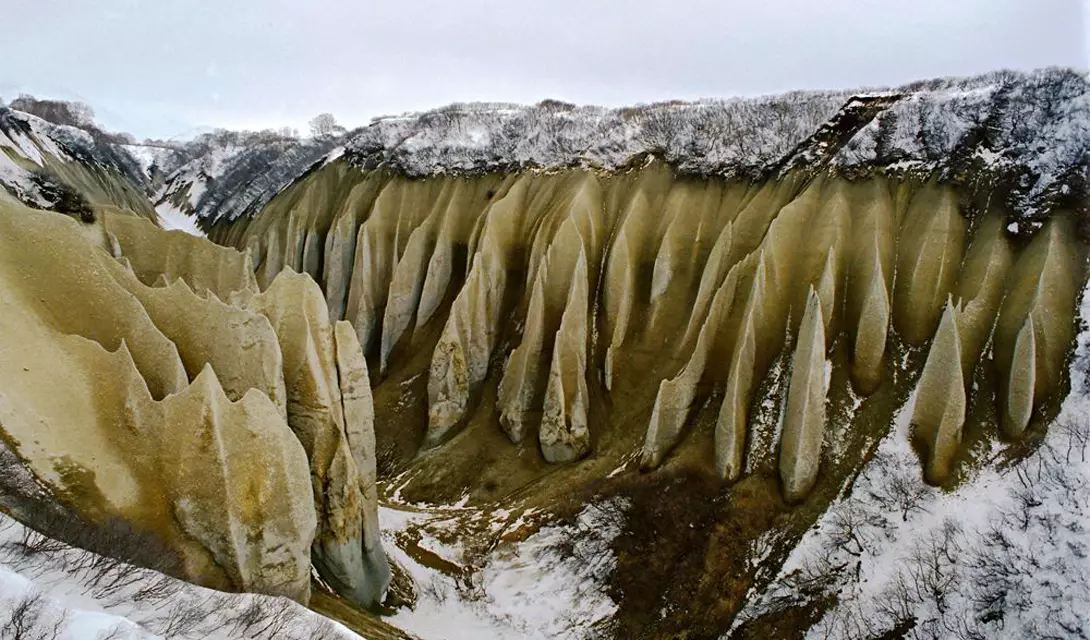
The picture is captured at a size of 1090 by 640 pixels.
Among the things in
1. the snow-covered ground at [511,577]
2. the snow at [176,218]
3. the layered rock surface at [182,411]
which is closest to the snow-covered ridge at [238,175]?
the snow at [176,218]

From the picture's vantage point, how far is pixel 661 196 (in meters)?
31.8

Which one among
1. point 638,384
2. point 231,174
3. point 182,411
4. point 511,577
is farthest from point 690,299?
point 231,174

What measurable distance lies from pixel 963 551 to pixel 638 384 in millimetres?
12465

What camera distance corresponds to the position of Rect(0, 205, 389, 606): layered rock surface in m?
11.7

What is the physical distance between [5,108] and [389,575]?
3140cm

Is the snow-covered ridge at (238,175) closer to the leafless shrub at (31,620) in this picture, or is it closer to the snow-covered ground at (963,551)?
the snow-covered ground at (963,551)

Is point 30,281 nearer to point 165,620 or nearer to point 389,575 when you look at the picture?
point 165,620

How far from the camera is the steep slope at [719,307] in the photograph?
64.8 feet

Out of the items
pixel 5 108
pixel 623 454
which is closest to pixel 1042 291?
pixel 623 454

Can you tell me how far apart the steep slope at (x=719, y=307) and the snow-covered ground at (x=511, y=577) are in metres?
0.72

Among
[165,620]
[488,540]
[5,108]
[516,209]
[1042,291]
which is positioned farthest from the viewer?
[516,209]

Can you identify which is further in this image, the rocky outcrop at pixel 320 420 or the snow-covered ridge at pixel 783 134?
the snow-covered ridge at pixel 783 134

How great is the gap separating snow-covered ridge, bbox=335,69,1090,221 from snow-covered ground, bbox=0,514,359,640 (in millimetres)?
26588

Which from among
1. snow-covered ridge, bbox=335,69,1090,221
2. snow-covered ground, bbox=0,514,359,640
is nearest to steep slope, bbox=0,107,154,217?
snow-covered ground, bbox=0,514,359,640
